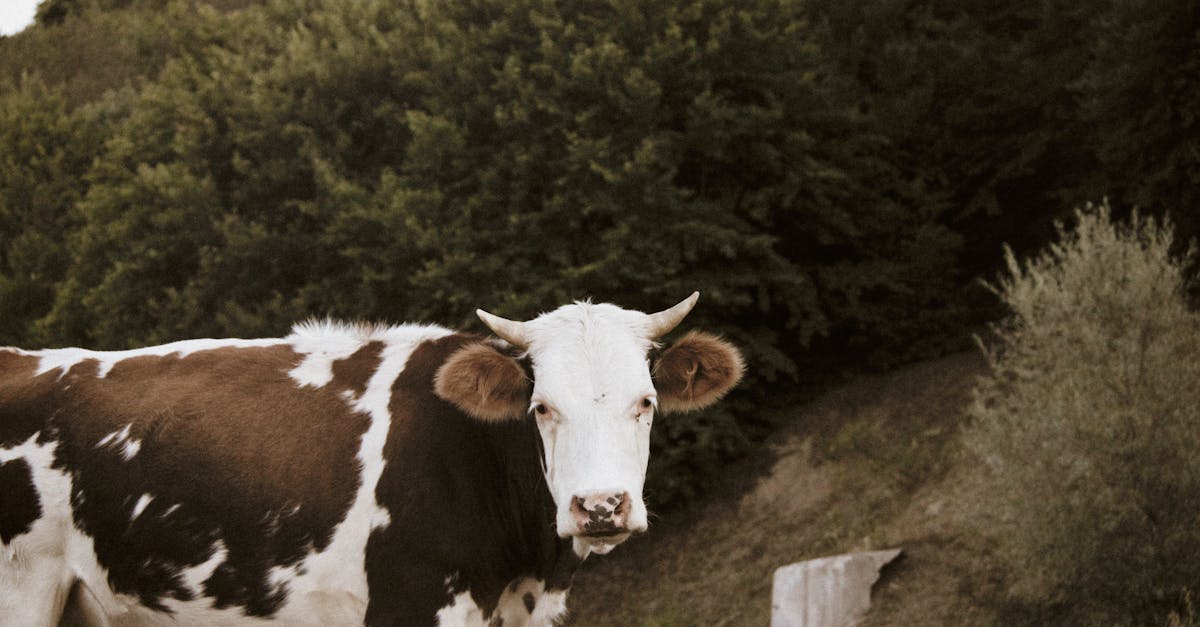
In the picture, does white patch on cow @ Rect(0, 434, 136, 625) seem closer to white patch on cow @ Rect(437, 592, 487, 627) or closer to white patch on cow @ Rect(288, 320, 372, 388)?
white patch on cow @ Rect(288, 320, 372, 388)

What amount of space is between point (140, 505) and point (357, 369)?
3.63 ft

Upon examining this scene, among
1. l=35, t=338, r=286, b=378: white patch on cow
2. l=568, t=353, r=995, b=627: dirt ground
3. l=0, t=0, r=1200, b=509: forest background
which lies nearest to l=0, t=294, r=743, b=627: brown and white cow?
l=35, t=338, r=286, b=378: white patch on cow

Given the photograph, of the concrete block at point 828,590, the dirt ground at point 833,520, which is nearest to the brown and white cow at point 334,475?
the concrete block at point 828,590

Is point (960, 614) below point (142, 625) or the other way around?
below

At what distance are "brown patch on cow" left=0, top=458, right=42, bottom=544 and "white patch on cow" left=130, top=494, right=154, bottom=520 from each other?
1.43 feet

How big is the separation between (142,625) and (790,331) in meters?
14.2

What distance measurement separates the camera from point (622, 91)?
16.3 m

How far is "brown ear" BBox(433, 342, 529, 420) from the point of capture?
5098 mm

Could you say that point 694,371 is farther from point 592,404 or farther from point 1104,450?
point 1104,450

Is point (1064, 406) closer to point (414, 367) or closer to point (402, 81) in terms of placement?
point (414, 367)

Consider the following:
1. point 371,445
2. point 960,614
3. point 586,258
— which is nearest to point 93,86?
point 586,258

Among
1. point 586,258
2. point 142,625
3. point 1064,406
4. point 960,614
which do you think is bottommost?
point 960,614

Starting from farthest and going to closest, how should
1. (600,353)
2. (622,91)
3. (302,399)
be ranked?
(622,91) → (302,399) → (600,353)

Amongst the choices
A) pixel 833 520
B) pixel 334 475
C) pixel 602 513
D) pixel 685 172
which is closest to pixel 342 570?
pixel 334 475
